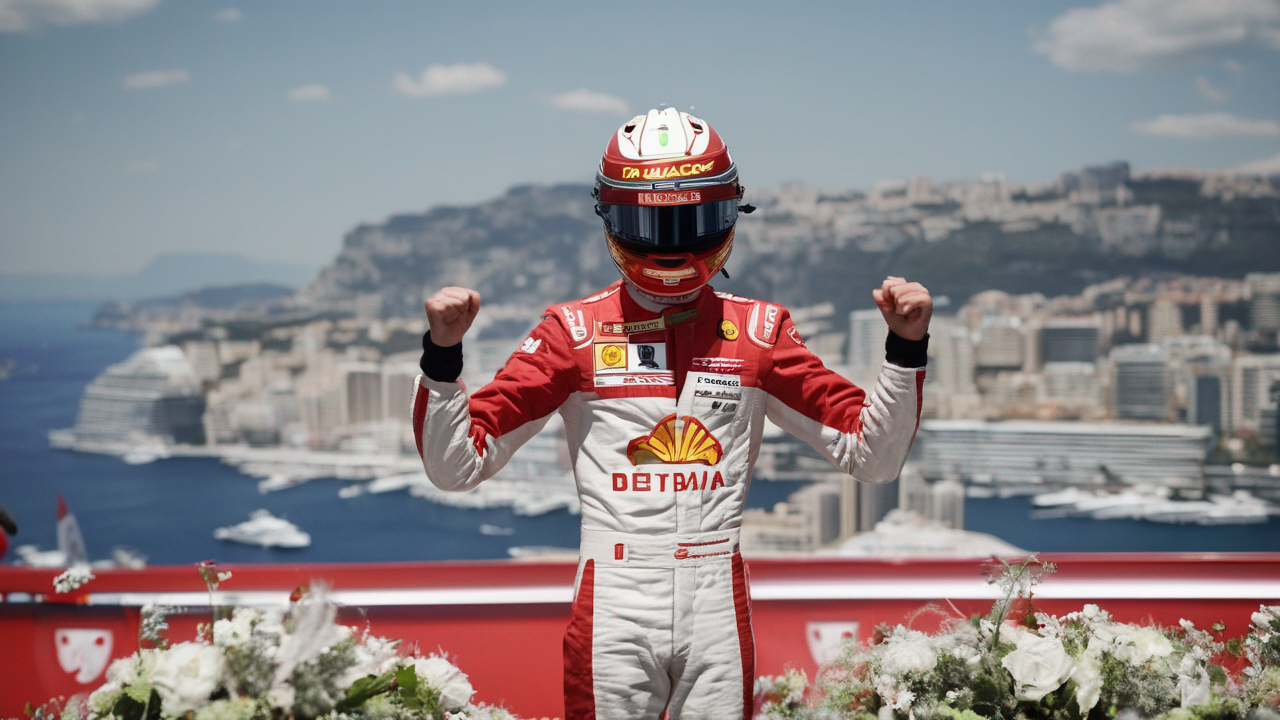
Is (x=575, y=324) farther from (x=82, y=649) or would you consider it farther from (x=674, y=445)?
(x=82, y=649)

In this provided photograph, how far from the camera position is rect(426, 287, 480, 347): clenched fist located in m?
1.89

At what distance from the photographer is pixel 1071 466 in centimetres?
5953

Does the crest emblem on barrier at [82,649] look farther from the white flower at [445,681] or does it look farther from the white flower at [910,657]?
the white flower at [910,657]

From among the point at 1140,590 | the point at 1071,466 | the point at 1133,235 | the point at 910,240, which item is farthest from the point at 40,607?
the point at 1133,235

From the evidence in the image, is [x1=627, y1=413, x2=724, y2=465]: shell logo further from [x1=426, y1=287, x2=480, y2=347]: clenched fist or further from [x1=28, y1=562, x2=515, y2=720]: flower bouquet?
[x1=28, y1=562, x2=515, y2=720]: flower bouquet

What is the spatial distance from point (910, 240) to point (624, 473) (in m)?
68.1

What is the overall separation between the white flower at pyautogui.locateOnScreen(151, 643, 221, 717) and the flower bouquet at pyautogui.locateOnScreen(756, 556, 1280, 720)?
139cm

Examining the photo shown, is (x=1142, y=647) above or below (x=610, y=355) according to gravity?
below

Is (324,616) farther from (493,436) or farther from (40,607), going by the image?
(40,607)

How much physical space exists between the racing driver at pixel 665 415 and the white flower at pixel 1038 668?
1.58 feet

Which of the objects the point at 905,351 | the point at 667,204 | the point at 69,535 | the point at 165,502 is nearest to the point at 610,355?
the point at 667,204

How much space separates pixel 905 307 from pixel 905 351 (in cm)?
11

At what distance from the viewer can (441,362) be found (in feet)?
6.47

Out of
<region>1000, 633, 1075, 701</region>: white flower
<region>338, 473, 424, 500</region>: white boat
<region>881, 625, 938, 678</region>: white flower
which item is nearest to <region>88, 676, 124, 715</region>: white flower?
<region>881, 625, 938, 678</region>: white flower
